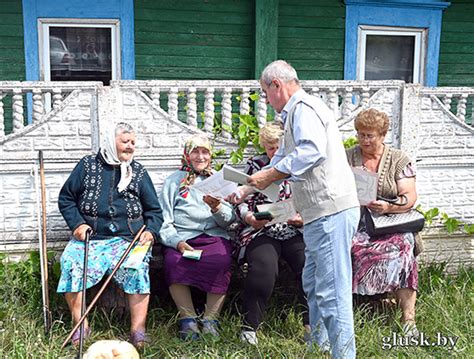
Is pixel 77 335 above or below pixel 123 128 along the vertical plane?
below

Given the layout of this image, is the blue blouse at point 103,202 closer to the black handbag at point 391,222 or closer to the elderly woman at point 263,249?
the elderly woman at point 263,249

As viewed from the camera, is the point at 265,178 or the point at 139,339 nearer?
the point at 265,178

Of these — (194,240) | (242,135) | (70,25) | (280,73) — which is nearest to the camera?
(280,73)

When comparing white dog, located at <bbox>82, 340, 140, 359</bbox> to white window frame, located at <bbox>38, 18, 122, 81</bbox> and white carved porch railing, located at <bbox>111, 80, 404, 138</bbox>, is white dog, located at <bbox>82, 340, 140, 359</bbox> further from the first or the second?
white window frame, located at <bbox>38, 18, 122, 81</bbox>

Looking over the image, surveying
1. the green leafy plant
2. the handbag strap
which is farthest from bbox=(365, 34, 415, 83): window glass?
the handbag strap

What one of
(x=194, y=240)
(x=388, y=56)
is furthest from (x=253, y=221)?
(x=388, y=56)

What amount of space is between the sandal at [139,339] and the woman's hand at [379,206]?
1.79 m

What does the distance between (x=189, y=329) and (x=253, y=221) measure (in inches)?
34.0

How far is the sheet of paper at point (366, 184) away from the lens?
11.4ft

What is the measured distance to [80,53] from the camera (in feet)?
18.0

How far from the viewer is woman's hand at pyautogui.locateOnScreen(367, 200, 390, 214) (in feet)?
Result: 11.8

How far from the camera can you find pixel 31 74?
209 inches

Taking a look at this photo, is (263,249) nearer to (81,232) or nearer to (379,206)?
(379,206)

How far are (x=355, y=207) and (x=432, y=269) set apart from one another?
6.60 ft
